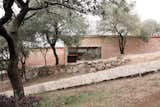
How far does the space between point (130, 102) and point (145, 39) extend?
60.4 ft

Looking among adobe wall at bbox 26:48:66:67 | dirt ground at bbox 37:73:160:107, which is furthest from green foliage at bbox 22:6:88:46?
dirt ground at bbox 37:73:160:107

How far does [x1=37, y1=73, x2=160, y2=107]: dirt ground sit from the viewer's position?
9.84m

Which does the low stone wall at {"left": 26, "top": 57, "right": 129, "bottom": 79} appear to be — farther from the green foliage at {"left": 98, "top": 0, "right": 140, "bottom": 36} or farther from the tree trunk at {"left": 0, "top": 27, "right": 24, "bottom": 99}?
the tree trunk at {"left": 0, "top": 27, "right": 24, "bottom": 99}

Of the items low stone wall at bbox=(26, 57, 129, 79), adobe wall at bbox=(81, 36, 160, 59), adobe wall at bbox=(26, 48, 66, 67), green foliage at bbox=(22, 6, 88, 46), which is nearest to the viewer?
low stone wall at bbox=(26, 57, 129, 79)

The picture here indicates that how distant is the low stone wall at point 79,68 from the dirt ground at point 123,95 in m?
6.73

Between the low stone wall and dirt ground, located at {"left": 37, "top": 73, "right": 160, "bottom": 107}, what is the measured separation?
6729mm

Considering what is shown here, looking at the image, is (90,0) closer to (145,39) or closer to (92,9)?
(92,9)

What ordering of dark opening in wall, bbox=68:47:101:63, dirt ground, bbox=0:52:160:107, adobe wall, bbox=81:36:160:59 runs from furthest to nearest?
adobe wall, bbox=81:36:160:59 < dark opening in wall, bbox=68:47:101:63 < dirt ground, bbox=0:52:160:107

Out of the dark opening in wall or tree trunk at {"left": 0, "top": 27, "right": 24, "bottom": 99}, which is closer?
tree trunk at {"left": 0, "top": 27, "right": 24, "bottom": 99}

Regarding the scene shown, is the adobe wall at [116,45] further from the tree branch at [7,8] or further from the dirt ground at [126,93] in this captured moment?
the tree branch at [7,8]

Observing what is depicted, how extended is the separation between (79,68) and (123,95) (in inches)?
439

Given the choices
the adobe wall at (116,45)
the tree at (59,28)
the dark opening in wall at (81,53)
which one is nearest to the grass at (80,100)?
the tree at (59,28)

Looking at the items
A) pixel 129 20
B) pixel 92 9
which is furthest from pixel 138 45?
pixel 92 9

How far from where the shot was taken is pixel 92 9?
1192 centimetres
